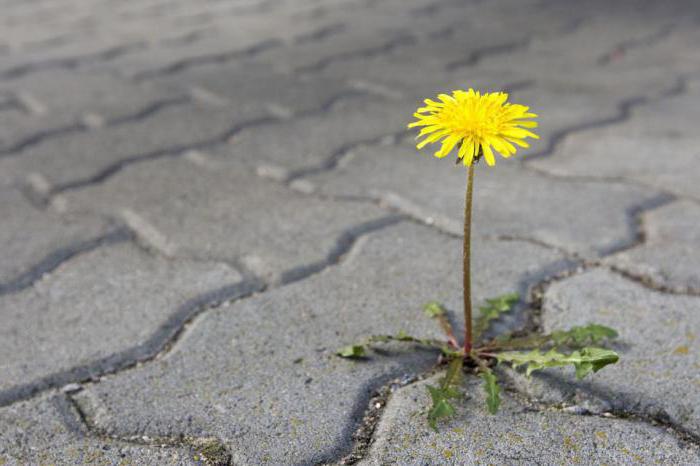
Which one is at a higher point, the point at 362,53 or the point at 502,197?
the point at 362,53

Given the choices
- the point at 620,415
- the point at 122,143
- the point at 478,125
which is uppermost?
the point at 478,125

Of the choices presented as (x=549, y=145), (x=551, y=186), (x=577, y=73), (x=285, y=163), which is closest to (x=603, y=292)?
(x=551, y=186)

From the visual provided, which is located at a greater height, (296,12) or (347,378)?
(296,12)

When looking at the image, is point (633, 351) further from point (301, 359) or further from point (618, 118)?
point (618, 118)

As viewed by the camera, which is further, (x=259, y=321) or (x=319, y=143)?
(x=319, y=143)

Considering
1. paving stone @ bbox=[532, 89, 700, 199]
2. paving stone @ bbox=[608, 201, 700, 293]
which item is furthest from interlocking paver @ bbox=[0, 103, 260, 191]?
paving stone @ bbox=[608, 201, 700, 293]

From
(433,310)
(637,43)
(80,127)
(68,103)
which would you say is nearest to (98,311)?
(433,310)

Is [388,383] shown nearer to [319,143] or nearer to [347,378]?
[347,378]

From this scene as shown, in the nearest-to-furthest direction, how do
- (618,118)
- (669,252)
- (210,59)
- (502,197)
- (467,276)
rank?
(467,276), (669,252), (502,197), (618,118), (210,59)
